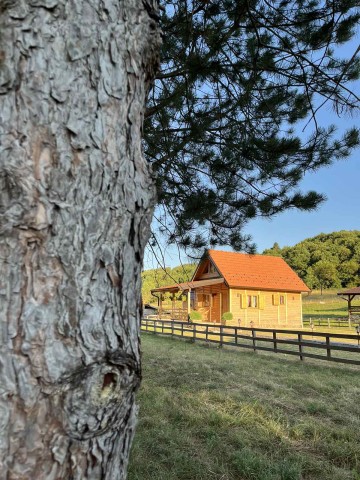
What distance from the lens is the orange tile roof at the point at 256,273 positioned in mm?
22891

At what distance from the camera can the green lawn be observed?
2.79m

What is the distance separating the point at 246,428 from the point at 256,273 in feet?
69.9

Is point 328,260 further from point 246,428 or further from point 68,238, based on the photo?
point 68,238

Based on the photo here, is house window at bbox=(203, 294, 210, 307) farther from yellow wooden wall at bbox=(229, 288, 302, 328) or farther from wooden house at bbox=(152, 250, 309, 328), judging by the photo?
yellow wooden wall at bbox=(229, 288, 302, 328)

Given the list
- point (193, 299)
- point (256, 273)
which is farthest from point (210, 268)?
point (256, 273)

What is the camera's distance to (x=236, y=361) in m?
8.66

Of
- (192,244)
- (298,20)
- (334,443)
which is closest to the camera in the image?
(334,443)

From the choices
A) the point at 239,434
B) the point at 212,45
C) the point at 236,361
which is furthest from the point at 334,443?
the point at 236,361

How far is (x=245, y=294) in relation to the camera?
22656 mm

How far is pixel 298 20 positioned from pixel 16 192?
13.5 feet

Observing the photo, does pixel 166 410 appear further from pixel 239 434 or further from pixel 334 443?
pixel 334 443

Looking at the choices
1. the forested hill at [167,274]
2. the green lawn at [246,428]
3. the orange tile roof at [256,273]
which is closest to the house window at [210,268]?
the orange tile roof at [256,273]

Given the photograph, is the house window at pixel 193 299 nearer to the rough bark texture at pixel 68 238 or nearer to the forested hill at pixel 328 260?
the forested hill at pixel 328 260

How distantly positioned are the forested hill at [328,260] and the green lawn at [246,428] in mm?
38375
